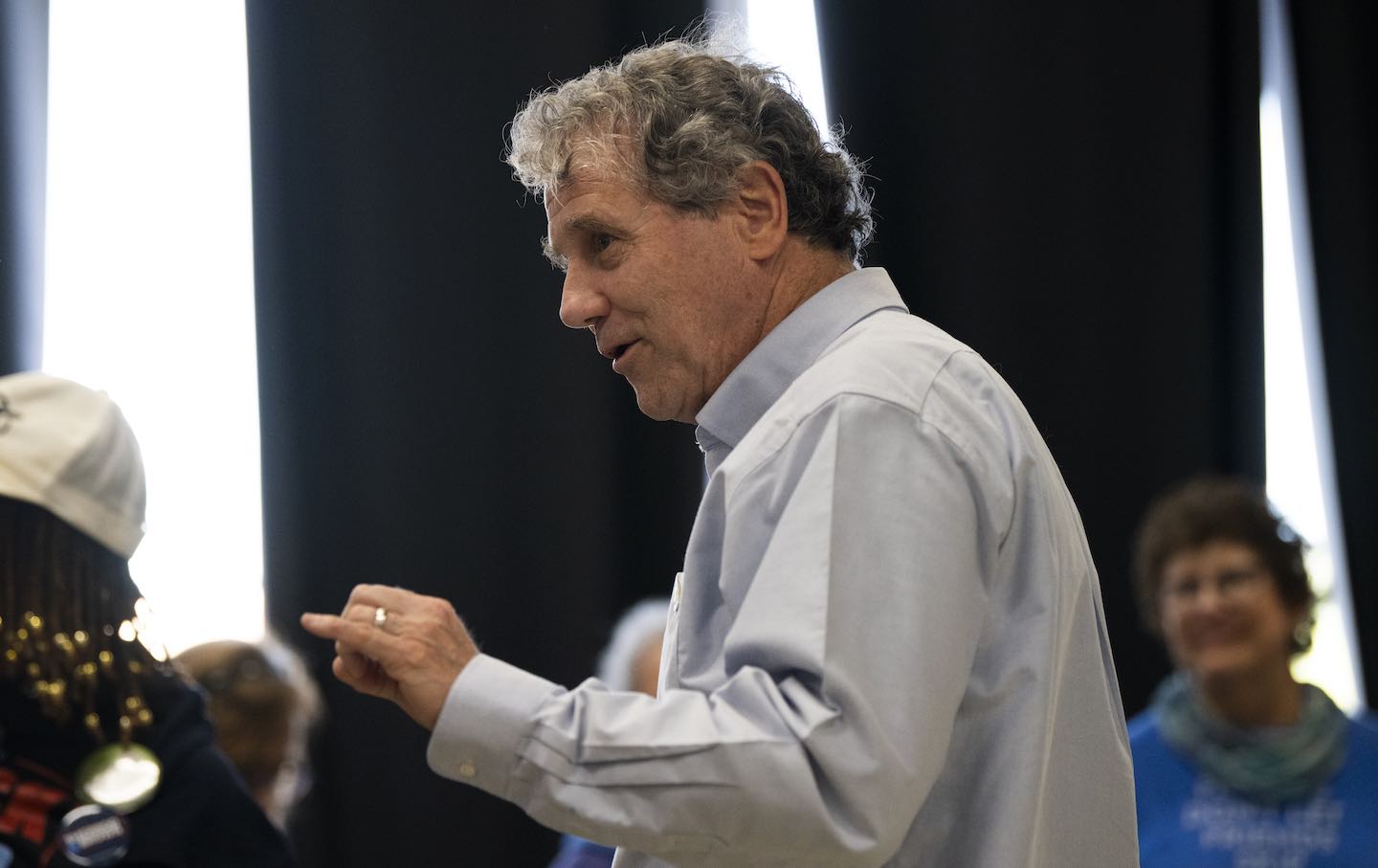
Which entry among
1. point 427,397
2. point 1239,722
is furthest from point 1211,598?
point 427,397

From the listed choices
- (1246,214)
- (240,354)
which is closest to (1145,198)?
(1246,214)

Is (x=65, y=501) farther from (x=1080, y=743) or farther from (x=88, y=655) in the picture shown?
(x=1080, y=743)

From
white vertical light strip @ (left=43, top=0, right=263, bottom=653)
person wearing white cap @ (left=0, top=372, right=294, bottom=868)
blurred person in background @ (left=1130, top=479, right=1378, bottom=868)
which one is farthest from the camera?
white vertical light strip @ (left=43, top=0, right=263, bottom=653)

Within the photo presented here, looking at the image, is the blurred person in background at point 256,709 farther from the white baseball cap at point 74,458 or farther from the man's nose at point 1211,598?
the man's nose at point 1211,598

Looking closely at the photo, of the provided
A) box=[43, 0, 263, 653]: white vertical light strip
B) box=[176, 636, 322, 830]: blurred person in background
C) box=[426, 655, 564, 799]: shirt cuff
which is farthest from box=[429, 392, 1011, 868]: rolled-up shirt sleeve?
box=[43, 0, 263, 653]: white vertical light strip

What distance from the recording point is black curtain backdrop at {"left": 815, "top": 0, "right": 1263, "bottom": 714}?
310 centimetres

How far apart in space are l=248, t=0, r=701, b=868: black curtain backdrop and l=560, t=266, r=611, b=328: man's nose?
1.59 metres

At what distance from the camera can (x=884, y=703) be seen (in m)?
0.90

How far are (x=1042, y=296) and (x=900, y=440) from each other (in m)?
2.32

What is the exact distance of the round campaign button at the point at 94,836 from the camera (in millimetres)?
1265

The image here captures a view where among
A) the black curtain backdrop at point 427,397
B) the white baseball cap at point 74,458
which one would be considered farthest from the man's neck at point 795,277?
the black curtain backdrop at point 427,397

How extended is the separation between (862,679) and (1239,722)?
1.53m

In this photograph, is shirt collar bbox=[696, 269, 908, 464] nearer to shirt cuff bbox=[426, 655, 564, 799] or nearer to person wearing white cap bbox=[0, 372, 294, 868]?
shirt cuff bbox=[426, 655, 564, 799]

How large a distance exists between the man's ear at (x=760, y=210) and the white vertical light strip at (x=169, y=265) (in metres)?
1.69
